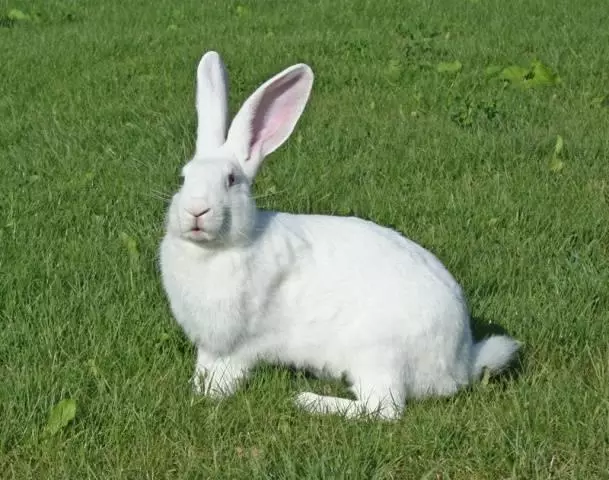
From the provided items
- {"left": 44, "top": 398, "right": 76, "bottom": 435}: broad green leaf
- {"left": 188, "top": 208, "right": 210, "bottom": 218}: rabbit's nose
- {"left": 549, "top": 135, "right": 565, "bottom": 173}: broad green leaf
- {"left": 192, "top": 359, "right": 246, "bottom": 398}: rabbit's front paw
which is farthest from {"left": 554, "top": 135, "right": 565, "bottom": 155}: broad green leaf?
{"left": 44, "top": 398, "right": 76, "bottom": 435}: broad green leaf

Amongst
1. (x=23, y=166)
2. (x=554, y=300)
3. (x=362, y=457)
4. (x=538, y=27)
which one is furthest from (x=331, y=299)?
(x=538, y=27)

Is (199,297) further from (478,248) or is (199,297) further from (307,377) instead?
(478,248)

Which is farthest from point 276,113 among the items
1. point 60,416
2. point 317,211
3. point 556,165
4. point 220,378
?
point 556,165

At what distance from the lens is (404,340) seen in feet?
10.4

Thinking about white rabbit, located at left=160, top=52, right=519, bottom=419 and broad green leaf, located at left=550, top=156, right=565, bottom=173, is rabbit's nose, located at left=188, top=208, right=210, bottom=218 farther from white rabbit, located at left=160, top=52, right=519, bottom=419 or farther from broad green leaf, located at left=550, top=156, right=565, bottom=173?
broad green leaf, located at left=550, top=156, right=565, bottom=173

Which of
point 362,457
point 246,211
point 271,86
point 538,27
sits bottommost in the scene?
point 538,27

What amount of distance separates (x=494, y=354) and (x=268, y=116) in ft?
3.41

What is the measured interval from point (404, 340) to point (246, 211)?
1.96ft

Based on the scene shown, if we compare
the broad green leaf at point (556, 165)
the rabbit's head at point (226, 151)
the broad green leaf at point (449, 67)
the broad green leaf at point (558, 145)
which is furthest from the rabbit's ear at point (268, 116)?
the broad green leaf at point (449, 67)

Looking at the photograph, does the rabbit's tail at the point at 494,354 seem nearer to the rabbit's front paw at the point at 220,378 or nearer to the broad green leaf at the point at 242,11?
the rabbit's front paw at the point at 220,378

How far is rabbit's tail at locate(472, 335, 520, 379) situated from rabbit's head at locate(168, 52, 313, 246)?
83 centimetres

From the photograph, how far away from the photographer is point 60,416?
118 inches

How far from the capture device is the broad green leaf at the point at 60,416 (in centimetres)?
296

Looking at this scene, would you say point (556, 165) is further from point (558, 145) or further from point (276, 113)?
point (276, 113)
